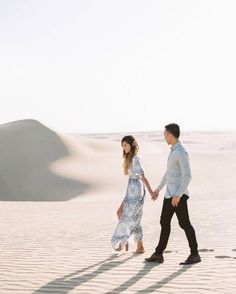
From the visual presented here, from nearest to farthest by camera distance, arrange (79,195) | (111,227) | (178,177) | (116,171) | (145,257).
A: (178,177), (145,257), (111,227), (79,195), (116,171)

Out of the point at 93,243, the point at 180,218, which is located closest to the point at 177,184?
the point at 180,218

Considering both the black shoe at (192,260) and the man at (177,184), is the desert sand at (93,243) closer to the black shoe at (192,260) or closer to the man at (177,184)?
the black shoe at (192,260)

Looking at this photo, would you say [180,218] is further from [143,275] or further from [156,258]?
[143,275]

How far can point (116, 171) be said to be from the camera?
37.6m

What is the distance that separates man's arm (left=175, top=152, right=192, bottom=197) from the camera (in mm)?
7945

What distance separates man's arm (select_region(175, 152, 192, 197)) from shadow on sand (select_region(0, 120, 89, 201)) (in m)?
22.5

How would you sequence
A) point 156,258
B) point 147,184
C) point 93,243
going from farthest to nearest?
point 93,243 < point 147,184 < point 156,258

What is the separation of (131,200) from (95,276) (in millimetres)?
1748

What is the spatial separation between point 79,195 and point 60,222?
591 inches

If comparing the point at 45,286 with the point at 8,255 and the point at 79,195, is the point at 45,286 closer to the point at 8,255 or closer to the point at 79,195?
the point at 8,255

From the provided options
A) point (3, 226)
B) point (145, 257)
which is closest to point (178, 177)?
point (145, 257)

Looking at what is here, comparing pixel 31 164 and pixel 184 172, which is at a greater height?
pixel 184 172

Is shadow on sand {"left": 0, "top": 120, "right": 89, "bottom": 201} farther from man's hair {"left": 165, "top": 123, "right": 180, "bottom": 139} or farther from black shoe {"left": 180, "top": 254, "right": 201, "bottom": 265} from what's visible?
man's hair {"left": 165, "top": 123, "right": 180, "bottom": 139}

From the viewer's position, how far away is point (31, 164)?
37406mm
